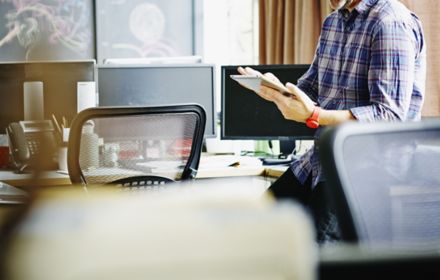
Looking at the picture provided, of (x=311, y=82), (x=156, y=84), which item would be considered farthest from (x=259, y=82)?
(x=156, y=84)

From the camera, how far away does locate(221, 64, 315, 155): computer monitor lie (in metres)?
3.21

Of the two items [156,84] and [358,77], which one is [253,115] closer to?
[156,84]

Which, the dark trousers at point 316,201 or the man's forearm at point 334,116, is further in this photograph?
the man's forearm at point 334,116

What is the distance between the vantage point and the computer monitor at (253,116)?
3215mm

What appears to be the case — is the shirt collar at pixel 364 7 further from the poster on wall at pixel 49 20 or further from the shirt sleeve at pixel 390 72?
the poster on wall at pixel 49 20

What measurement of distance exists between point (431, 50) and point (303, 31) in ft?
3.24

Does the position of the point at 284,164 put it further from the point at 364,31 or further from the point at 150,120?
the point at 364,31

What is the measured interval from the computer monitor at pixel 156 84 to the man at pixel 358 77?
1.13 meters

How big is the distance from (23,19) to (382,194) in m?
4.87

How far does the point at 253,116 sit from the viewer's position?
3.27 m

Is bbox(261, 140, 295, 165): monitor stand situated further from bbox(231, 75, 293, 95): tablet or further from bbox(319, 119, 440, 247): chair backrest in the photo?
bbox(319, 119, 440, 247): chair backrest

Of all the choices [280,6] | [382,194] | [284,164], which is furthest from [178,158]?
[280,6]

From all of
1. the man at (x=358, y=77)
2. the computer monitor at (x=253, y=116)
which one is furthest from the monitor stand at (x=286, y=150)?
the man at (x=358, y=77)

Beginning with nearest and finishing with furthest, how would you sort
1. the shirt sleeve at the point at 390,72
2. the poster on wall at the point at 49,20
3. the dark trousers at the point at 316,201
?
the dark trousers at the point at 316,201, the shirt sleeve at the point at 390,72, the poster on wall at the point at 49,20
